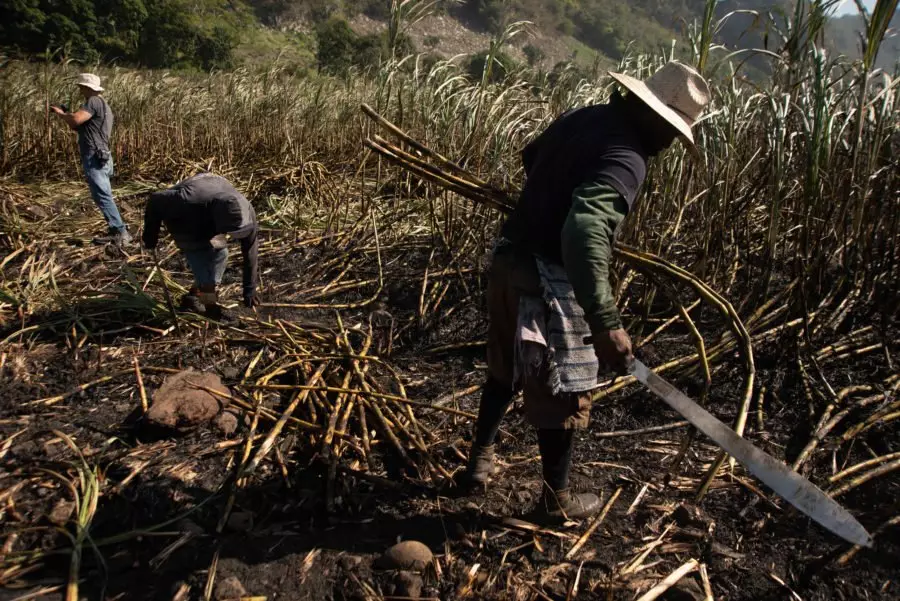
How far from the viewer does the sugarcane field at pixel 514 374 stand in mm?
1697

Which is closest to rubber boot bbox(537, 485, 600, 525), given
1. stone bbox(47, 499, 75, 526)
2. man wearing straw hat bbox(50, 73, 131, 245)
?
stone bbox(47, 499, 75, 526)

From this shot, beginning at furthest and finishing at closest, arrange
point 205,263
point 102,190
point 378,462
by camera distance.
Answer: point 102,190
point 205,263
point 378,462

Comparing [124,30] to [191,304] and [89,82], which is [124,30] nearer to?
[89,82]

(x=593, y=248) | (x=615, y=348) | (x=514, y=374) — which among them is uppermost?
(x=593, y=248)

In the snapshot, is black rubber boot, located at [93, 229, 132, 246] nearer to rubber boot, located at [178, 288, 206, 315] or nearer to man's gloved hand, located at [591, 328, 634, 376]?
rubber boot, located at [178, 288, 206, 315]

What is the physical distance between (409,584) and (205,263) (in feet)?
7.68

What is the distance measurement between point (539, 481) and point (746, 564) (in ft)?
2.39

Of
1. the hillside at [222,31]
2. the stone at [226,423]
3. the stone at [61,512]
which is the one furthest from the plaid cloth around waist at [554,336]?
the hillside at [222,31]

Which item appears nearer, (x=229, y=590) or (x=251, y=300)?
(x=229, y=590)

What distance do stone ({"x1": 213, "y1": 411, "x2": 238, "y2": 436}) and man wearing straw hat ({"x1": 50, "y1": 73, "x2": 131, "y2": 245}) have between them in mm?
3101

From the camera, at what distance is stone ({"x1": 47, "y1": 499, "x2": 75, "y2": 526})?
72.1 inches

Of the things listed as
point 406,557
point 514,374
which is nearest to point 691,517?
point 514,374

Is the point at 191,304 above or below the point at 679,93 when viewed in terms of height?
below

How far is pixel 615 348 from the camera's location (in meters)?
1.49
